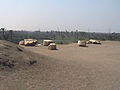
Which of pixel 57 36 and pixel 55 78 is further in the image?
pixel 57 36

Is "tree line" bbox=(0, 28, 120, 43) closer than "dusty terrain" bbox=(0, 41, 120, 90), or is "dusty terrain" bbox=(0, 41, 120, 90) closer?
"dusty terrain" bbox=(0, 41, 120, 90)

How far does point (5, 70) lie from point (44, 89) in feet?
8.72

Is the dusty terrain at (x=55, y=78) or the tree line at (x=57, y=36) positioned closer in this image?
the dusty terrain at (x=55, y=78)

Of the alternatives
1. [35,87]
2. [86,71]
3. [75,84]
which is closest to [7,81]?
[35,87]

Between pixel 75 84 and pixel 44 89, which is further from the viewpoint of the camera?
pixel 75 84

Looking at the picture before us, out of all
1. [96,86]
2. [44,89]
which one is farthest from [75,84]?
[44,89]

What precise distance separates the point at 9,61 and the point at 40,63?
84.9 inches

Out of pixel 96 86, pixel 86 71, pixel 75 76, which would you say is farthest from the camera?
pixel 86 71

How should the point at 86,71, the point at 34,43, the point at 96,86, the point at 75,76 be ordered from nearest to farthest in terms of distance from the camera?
1. the point at 96,86
2. the point at 75,76
3. the point at 86,71
4. the point at 34,43

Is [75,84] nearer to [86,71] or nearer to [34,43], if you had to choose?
[86,71]

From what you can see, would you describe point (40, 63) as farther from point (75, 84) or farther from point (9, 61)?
point (75, 84)

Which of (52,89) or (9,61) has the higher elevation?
(9,61)

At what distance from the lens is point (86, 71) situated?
50.3 feet

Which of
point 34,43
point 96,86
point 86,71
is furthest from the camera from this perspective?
point 34,43
